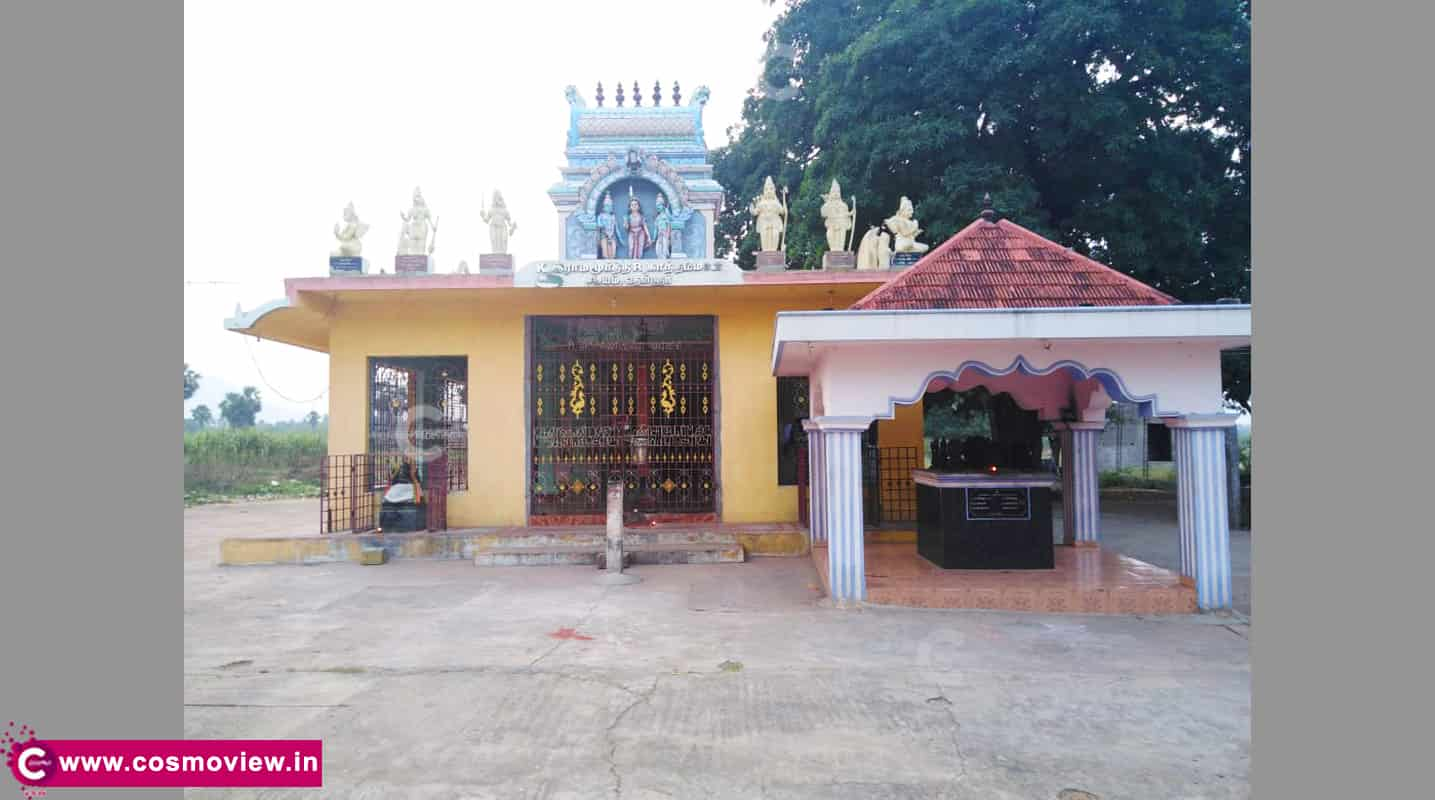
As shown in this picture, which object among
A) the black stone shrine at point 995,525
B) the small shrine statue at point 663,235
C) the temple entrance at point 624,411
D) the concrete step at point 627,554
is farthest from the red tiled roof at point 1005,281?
the small shrine statue at point 663,235

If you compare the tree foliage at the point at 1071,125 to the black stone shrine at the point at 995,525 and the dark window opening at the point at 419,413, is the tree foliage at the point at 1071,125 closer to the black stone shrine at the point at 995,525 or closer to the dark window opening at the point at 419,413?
the black stone shrine at the point at 995,525

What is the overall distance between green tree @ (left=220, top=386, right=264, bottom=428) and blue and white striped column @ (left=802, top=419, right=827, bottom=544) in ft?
163

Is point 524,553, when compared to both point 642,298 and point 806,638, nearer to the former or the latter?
point 642,298

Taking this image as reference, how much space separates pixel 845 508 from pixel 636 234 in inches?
230

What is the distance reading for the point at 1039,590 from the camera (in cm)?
680

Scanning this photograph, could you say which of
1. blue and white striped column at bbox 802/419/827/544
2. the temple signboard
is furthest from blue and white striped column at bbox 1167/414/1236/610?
the temple signboard

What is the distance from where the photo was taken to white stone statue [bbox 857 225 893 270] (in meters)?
10.5

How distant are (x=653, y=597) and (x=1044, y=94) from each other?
10.6 metres

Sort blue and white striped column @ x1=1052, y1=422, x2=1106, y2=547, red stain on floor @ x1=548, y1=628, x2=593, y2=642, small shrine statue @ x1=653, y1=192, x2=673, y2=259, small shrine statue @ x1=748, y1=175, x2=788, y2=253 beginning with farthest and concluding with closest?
small shrine statue @ x1=653, y1=192, x2=673, y2=259, small shrine statue @ x1=748, y1=175, x2=788, y2=253, blue and white striped column @ x1=1052, y1=422, x2=1106, y2=547, red stain on floor @ x1=548, y1=628, x2=593, y2=642

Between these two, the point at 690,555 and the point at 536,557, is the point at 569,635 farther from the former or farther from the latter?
the point at 536,557

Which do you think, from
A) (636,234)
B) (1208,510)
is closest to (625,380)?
(636,234)

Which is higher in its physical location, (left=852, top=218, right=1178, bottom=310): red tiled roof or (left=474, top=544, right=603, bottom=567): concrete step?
(left=852, top=218, right=1178, bottom=310): red tiled roof

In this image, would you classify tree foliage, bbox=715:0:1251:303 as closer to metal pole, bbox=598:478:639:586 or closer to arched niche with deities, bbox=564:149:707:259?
arched niche with deities, bbox=564:149:707:259

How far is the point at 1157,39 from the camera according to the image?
1283 cm
